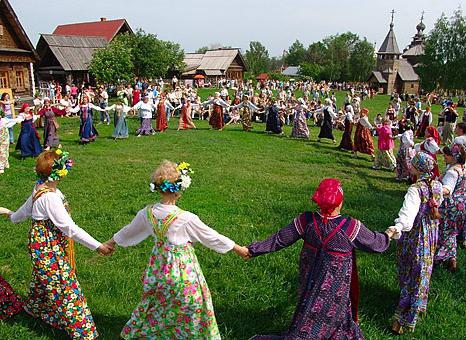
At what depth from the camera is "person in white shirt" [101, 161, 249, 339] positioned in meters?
3.82

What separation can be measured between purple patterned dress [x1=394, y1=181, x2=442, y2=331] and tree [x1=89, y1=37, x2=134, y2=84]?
95.4 ft

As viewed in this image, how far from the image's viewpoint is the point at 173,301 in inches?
153

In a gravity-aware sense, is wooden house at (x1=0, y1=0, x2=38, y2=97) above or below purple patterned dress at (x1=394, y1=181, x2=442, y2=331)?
above

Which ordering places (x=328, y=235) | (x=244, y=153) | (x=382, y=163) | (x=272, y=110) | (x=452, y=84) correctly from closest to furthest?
(x=328, y=235)
(x=382, y=163)
(x=244, y=153)
(x=272, y=110)
(x=452, y=84)

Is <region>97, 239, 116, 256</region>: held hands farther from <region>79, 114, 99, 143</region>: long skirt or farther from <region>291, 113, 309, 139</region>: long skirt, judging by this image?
<region>291, 113, 309, 139</region>: long skirt

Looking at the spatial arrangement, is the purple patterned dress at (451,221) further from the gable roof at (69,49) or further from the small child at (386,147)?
the gable roof at (69,49)

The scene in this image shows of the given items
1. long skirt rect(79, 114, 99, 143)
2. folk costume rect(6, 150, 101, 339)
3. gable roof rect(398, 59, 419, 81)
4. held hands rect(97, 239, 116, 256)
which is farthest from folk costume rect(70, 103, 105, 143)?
gable roof rect(398, 59, 419, 81)

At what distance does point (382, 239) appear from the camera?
3855 millimetres

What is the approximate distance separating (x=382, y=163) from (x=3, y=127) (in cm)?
1094

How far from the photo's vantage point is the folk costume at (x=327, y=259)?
12.2 ft

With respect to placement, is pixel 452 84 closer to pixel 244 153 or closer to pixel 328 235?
pixel 244 153

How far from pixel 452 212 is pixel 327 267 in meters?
3.34

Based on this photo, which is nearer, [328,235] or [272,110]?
[328,235]

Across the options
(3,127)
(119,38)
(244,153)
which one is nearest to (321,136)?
(244,153)
